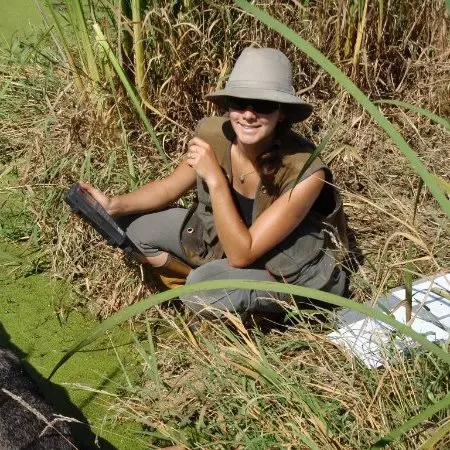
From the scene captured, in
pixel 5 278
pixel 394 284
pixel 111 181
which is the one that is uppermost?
pixel 111 181

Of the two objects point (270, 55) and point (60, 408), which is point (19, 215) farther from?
point (270, 55)

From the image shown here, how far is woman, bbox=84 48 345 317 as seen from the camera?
2242 millimetres

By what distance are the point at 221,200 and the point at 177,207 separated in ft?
1.64

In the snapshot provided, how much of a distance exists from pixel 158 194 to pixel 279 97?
62cm

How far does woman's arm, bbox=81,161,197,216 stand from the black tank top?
0.64ft

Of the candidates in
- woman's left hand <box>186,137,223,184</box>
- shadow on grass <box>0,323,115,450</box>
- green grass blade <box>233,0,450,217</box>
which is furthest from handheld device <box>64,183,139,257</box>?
green grass blade <box>233,0,450,217</box>

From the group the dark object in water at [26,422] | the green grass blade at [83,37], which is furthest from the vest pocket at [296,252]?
the green grass blade at [83,37]

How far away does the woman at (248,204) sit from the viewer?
2242mm

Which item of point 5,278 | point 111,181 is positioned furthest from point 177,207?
point 5,278

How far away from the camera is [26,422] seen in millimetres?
1838

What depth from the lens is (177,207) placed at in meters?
2.74

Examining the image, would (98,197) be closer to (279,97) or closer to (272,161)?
(272,161)

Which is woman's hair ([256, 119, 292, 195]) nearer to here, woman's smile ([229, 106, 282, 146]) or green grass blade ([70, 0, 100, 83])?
woman's smile ([229, 106, 282, 146])

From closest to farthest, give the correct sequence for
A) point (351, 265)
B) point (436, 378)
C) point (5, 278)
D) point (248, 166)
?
1. point (436, 378)
2. point (248, 166)
3. point (351, 265)
4. point (5, 278)
